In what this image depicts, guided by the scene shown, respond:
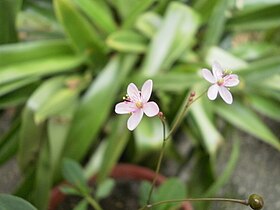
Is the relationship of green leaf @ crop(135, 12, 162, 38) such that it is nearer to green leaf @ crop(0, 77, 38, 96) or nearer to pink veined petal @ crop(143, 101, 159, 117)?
green leaf @ crop(0, 77, 38, 96)

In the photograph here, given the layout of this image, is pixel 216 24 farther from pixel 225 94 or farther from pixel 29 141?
pixel 225 94

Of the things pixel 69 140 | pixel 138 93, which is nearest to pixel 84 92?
pixel 69 140

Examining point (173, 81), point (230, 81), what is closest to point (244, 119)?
point (173, 81)

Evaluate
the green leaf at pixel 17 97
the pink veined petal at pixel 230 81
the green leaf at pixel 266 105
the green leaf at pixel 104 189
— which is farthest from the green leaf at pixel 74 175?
the green leaf at pixel 266 105

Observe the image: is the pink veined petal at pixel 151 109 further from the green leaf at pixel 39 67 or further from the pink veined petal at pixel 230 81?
the green leaf at pixel 39 67

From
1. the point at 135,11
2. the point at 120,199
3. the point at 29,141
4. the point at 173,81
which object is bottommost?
the point at 120,199

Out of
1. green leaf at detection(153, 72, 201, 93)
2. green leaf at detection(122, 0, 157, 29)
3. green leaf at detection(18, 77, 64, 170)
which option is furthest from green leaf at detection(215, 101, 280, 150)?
green leaf at detection(18, 77, 64, 170)

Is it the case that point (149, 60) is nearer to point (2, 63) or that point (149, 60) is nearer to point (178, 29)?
point (178, 29)
